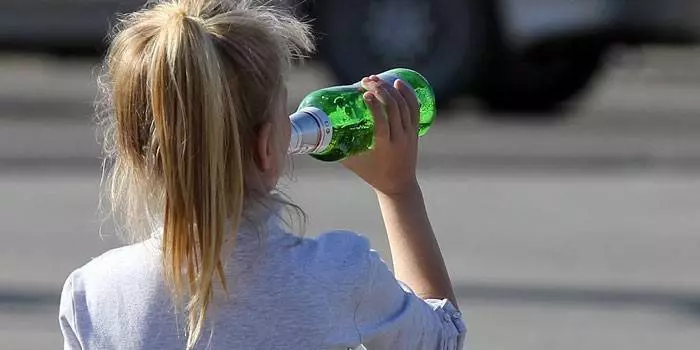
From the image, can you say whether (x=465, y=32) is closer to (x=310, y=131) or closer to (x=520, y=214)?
(x=520, y=214)

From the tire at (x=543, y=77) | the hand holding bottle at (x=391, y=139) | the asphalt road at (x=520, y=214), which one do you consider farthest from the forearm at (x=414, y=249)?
the tire at (x=543, y=77)

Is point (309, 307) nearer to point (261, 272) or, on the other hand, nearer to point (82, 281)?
point (261, 272)

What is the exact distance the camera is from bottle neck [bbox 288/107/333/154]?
217 cm

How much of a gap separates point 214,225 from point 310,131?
36 centimetres

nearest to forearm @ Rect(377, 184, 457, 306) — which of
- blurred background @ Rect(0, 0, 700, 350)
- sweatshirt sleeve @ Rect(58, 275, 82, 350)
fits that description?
sweatshirt sleeve @ Rect(58, 275, 82, 350)

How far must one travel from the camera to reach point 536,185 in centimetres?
807

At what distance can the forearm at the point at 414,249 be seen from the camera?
2223 mm

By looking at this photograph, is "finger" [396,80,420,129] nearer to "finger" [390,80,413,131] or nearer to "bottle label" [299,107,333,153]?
"finger" [390,80,413,131]

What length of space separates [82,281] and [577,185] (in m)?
6.19

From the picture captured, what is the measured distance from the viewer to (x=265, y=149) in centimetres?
194

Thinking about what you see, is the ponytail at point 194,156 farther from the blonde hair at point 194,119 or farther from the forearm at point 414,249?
the forearm at point 414,249

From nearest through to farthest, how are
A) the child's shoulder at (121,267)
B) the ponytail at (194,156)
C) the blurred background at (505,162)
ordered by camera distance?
1. the ponytail at (194,156)
2. the child's shoulder at (121,267)
3. the blurred background at (505,162)

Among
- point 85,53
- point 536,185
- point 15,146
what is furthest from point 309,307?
point 85,53

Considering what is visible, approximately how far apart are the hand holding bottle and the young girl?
176 mm
